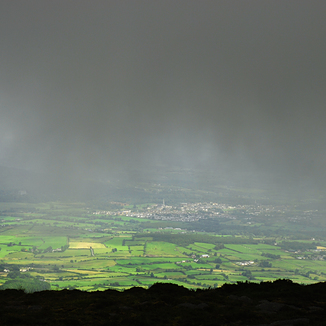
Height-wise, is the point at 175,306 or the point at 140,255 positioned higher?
the point at 175,306

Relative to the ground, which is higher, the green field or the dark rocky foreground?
the dark rocky foreground

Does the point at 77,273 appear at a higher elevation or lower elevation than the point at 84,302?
lower

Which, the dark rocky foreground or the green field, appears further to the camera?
the green field

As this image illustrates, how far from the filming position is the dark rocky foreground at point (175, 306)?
22.8ft

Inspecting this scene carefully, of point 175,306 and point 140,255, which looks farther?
point 140,255

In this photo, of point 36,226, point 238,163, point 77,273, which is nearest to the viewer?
point 77,273

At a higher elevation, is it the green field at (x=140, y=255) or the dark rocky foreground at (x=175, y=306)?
the dark rocky foreground at (x=175, y=306)

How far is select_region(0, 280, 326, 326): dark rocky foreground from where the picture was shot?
695 cm

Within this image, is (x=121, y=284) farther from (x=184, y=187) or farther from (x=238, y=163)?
(x=238, y=163)

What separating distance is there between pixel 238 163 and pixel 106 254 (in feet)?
430

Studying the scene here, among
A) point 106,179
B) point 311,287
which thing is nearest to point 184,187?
point 106,179

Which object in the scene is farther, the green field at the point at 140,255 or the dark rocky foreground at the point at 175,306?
the green field at the point at 140,255

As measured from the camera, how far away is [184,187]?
121 meters

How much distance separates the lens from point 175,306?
8.27 m
